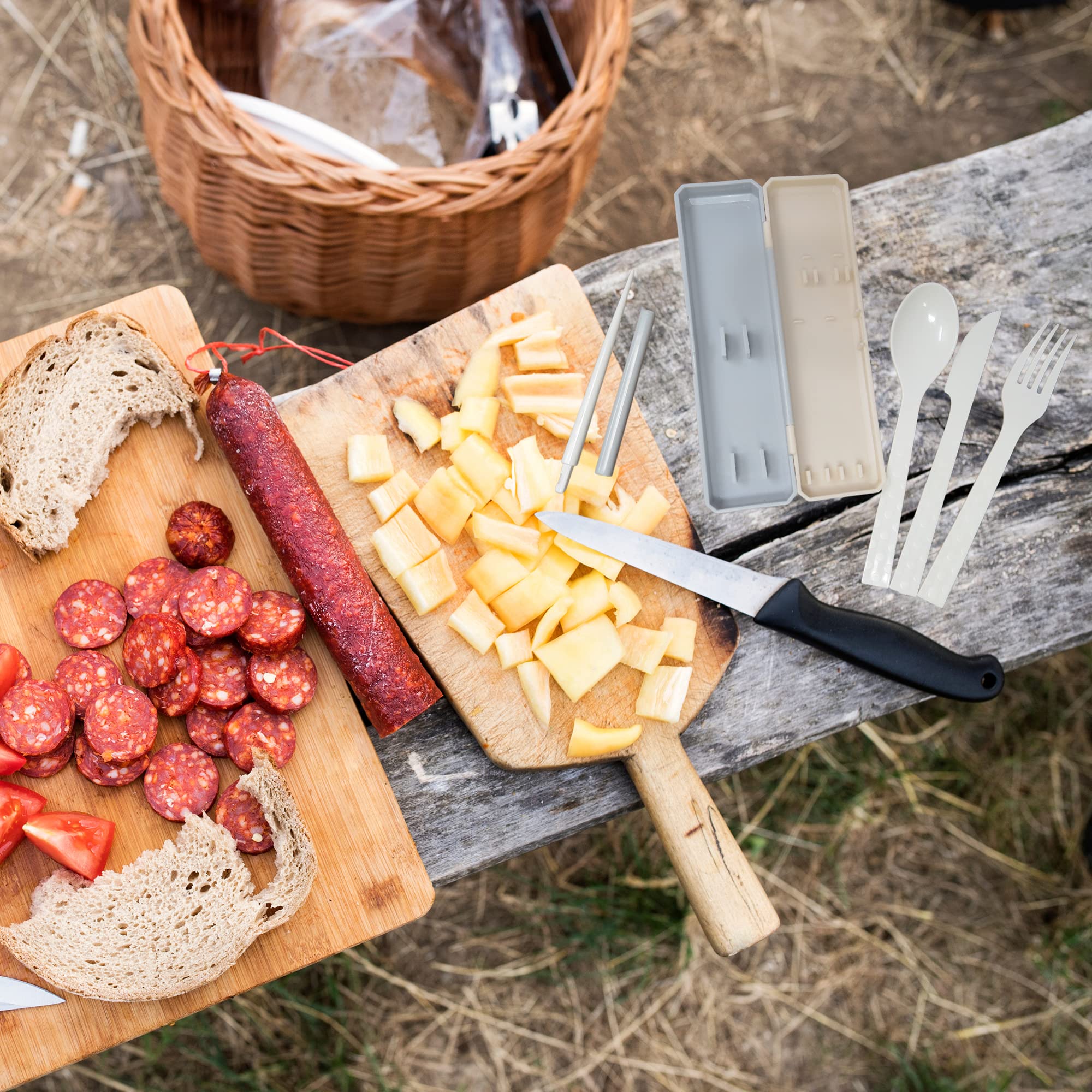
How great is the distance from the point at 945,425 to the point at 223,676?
1.36m

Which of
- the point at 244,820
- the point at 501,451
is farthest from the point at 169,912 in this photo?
the point at 501,451

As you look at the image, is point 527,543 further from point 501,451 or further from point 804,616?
point 804,616

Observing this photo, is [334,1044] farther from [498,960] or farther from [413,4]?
[413,4]

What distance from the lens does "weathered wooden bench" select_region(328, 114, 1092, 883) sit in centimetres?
160

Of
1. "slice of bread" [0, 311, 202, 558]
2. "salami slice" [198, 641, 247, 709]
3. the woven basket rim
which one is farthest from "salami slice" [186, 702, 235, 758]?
the woven basket rim

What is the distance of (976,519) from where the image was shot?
170cm

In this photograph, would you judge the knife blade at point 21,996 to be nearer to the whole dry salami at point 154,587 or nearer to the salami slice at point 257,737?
the salami slice at point 257,737

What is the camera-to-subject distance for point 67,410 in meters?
1.49

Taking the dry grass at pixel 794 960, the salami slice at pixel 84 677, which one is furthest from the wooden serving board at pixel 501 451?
the dry grass at pixel 794 960

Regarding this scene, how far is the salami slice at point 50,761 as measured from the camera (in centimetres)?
144

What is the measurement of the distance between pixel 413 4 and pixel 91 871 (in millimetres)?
1779

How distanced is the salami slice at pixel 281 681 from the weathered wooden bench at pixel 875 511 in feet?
0.61

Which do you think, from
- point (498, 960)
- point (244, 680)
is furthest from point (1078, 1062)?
point (244, 680)

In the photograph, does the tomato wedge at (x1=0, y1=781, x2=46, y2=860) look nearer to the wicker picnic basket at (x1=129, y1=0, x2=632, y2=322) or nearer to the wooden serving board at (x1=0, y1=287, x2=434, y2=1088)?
the wooden serving board at (x1=0, y1=287, x2=434, y2=1088)
